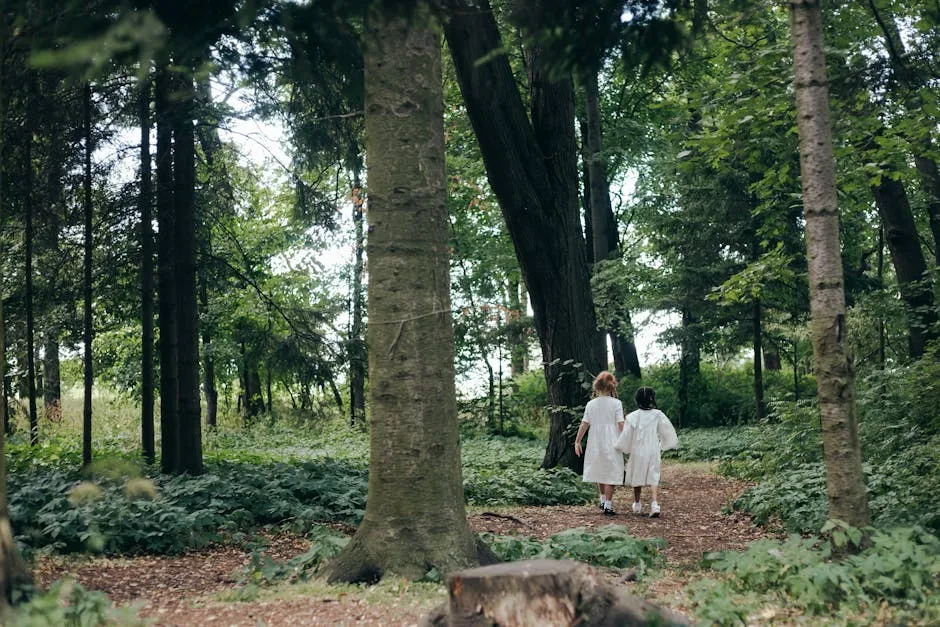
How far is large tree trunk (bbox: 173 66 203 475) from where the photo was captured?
11.3 metres

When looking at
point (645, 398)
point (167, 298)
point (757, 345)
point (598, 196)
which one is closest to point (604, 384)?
point (645, 398)

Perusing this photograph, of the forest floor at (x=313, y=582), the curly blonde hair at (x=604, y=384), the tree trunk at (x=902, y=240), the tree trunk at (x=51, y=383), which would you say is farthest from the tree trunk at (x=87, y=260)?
the tree trunk at (x=902, y=240)

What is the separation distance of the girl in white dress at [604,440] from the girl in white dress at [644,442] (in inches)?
5.3

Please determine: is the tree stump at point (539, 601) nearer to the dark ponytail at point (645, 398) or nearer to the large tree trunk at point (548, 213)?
the dark ponytail at point (645, 398)

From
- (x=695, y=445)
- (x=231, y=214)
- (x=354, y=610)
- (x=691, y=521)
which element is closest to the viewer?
(x=354, y=610)

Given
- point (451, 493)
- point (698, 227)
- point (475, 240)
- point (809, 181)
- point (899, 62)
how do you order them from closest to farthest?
point (809, 181) < point (451, 493) < point (899, 62) < point (698, 227) < point (475, 240)

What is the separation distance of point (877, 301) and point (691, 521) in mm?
8955

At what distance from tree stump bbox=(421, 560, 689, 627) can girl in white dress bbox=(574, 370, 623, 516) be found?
6.73 meters

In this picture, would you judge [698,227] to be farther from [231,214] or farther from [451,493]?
[451,493]

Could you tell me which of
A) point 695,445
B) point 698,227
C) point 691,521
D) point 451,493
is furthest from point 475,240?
point 451,493

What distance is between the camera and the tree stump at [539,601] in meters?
4.04

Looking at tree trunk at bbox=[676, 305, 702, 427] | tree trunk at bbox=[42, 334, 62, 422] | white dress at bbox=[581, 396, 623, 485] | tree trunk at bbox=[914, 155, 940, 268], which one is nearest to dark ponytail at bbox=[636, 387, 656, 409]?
white dress at bbox=[581, 396, 623, 485]

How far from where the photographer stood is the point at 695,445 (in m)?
19.1

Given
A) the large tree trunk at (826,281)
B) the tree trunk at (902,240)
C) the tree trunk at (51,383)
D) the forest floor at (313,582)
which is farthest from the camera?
the tree trunk at (51,383)
